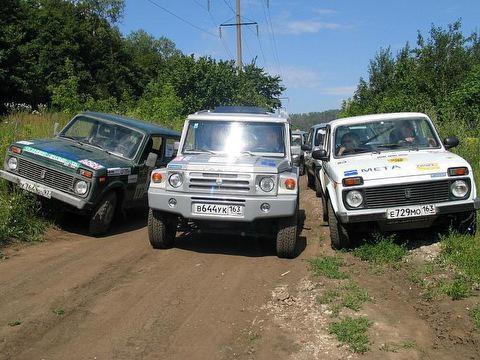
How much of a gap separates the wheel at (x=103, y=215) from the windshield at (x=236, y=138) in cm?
147

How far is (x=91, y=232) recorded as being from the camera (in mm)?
8414

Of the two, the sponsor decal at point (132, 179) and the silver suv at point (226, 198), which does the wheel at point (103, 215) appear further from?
the silver suv at point (226, 198)

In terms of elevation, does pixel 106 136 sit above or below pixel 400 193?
above

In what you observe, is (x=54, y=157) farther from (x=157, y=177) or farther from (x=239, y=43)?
(x=239, y=43)

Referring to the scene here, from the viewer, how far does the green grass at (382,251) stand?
6.72 meters


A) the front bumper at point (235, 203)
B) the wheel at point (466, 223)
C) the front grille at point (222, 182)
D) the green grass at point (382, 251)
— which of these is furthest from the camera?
the wheel at point (466, 223)

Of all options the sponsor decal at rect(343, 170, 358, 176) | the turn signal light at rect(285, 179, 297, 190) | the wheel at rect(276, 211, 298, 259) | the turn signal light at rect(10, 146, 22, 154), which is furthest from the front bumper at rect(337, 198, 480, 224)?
the turn signal light at rect(10, 146, 22, 154)

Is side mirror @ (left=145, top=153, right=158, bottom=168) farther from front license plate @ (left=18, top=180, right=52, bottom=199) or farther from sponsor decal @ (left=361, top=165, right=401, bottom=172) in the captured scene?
sponsor decal @ (left=361, top=165, right=401, bottom=172)

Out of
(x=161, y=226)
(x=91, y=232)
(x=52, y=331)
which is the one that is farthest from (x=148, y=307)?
(x=91, y=232)

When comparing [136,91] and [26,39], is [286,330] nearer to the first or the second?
[26,39]

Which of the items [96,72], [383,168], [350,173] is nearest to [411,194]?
[383,168]

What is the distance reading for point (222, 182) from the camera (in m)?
6.97

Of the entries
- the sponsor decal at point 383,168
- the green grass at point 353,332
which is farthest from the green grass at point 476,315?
the sponsor decal at point 383,168

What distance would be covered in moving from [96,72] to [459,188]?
2037 inches
